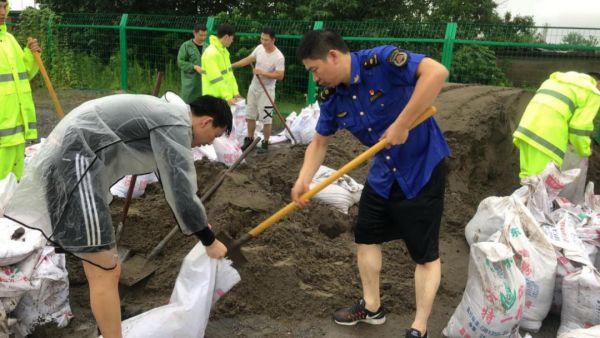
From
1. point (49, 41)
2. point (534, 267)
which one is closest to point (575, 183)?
point (534, 267)

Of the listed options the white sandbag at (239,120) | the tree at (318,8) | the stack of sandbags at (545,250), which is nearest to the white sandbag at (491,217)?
the stack of sandbags at (545,250)

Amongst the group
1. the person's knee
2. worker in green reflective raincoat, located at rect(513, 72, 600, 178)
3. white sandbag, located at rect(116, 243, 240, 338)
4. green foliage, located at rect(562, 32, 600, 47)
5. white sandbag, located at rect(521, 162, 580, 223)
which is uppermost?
green foliage, located at rect(562, 32, 600, 47)

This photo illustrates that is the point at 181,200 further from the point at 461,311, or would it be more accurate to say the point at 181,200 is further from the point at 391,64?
the point at 461,311

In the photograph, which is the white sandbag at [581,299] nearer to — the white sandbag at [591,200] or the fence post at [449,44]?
the white sandbag at [591,200]

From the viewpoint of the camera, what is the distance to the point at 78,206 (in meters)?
2.43

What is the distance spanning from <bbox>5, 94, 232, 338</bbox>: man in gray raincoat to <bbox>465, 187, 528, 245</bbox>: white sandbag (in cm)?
216

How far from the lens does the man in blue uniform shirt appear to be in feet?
8.71

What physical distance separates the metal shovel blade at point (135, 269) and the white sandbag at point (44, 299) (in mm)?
389

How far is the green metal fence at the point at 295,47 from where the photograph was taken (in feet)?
24.8

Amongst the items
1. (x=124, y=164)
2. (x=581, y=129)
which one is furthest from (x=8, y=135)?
(x=581, y=129)

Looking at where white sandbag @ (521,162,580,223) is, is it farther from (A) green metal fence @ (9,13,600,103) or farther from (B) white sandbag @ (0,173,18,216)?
(A) green metal fence @ (9,13,600,103)

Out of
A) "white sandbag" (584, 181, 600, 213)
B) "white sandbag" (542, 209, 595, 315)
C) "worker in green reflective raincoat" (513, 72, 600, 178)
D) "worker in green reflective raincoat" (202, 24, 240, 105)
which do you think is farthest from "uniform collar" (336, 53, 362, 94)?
"worker in green reflective raincoat" (202, 24, 240, 105)

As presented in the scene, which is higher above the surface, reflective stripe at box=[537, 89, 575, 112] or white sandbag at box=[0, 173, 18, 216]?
reflective stripe at box=[537, 89, 575, 112]

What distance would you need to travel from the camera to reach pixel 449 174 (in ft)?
16.6
